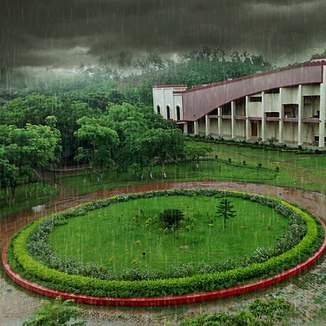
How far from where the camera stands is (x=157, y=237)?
48.4ft

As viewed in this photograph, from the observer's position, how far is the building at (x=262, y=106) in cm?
3331

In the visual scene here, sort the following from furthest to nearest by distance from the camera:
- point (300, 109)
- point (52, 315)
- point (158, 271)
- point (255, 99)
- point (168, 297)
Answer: point (255, 99) < point (300, 109) < point (158, 271) < point (168, 297) < point (52, 315)

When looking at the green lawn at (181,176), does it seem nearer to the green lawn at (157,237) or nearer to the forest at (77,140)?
the forest at (77,140)

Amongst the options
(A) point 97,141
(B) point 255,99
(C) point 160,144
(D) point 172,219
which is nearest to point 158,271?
(D) point 172,219

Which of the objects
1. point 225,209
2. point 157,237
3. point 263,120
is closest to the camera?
point 157,237

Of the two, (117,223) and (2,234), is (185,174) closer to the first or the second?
(117,223)

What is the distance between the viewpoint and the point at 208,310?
33.7 feet

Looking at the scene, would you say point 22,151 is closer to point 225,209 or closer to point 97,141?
point 97,141

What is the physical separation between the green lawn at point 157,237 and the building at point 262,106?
17592 mm

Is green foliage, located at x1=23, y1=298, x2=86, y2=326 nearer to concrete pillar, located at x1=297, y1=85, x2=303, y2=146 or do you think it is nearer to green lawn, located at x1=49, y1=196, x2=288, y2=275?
green lawn, located at x1=49, y1=196, x2=288, y2=275

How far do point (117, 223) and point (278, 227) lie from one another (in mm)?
6106

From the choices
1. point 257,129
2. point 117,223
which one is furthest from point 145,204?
point 257,129

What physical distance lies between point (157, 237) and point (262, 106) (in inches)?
992

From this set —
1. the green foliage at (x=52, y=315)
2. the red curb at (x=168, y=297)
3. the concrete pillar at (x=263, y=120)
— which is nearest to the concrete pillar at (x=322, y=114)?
the concrete pillar at (x=263, y=120)
